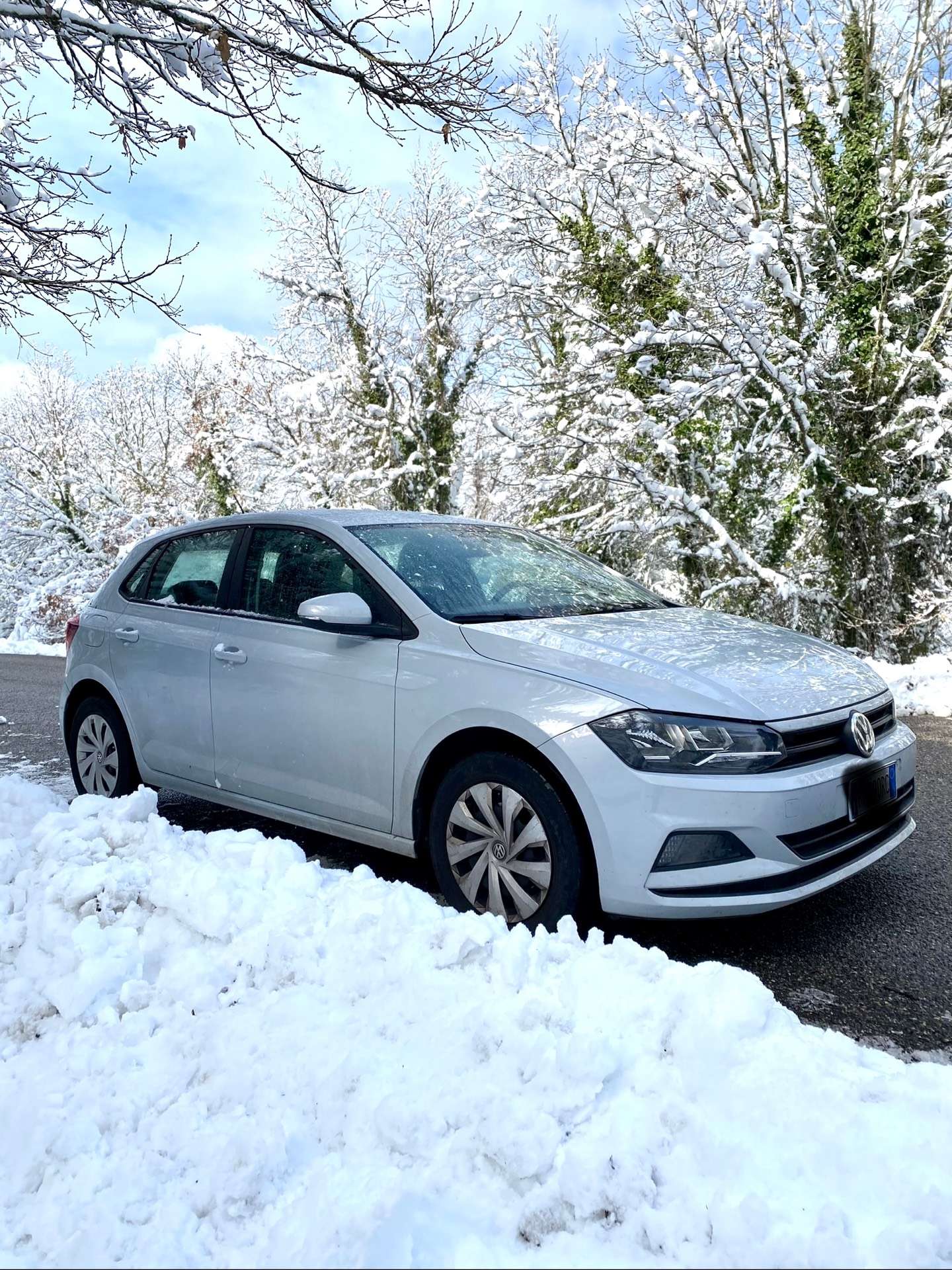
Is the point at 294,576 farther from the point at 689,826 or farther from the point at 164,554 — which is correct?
the point at 689,826

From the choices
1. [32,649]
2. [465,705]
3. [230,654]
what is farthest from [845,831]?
[32,649]

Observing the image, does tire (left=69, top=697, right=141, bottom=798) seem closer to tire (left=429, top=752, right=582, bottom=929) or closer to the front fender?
the front fender

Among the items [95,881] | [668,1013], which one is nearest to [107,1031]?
[95,881]

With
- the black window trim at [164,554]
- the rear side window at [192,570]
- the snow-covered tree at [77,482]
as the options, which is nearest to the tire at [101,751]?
the black window trim at [164,554]

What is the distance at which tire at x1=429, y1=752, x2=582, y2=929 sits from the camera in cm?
330

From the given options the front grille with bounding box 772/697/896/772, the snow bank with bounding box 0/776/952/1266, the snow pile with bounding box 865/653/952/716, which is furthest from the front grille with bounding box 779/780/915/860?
the snow pile with bounding box 865/653/952/716

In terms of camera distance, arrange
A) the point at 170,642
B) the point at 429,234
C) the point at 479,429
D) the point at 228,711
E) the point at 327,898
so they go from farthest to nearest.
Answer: the point at 429,234 → the point at 479,429 → the point at 170,642 → the point at 228,711 → the point at 327,898

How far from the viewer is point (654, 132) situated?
43.8 ft

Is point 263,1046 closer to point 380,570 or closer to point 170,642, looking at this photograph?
point 380,570

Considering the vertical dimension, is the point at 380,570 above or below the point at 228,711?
above

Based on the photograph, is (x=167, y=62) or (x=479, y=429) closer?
(x=167, y=62)

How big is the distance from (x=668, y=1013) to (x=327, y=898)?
→ 3.80ft

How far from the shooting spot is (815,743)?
11.1ft

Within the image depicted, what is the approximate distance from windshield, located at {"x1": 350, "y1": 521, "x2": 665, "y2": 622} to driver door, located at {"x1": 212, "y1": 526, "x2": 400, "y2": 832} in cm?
20
